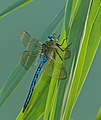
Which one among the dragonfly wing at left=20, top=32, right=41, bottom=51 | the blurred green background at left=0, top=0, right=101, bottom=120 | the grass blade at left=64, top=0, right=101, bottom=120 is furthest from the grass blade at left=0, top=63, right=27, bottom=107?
the blurred green background at left=0, top=0, right=101, bottom=120

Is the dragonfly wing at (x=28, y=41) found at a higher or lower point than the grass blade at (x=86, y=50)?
higher

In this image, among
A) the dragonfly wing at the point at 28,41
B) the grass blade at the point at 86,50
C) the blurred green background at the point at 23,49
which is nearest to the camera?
the grass blade at the point at 86,50

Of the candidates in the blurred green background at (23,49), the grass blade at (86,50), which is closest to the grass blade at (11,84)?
the grass blade at (86,50)

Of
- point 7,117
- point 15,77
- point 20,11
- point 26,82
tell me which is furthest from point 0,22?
point 15,77

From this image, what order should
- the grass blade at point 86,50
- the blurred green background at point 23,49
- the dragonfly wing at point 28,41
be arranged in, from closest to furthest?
the grass blade at point 86,50
the dragonfly wing at point 28,41
the blurred green background at point 23,49

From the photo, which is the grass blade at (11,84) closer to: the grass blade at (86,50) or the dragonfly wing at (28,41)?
the grass blade at (86,50)

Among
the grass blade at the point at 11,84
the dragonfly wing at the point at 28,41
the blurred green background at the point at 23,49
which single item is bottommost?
the grass blade at the point at 11,84

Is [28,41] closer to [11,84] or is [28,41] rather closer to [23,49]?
[11,84]

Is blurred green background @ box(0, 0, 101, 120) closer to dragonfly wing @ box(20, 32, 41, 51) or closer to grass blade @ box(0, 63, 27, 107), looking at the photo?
dragonfly wing @ box(20, 32, 41, 51)

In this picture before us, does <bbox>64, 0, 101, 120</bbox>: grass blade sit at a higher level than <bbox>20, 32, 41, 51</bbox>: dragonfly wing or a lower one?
lower
